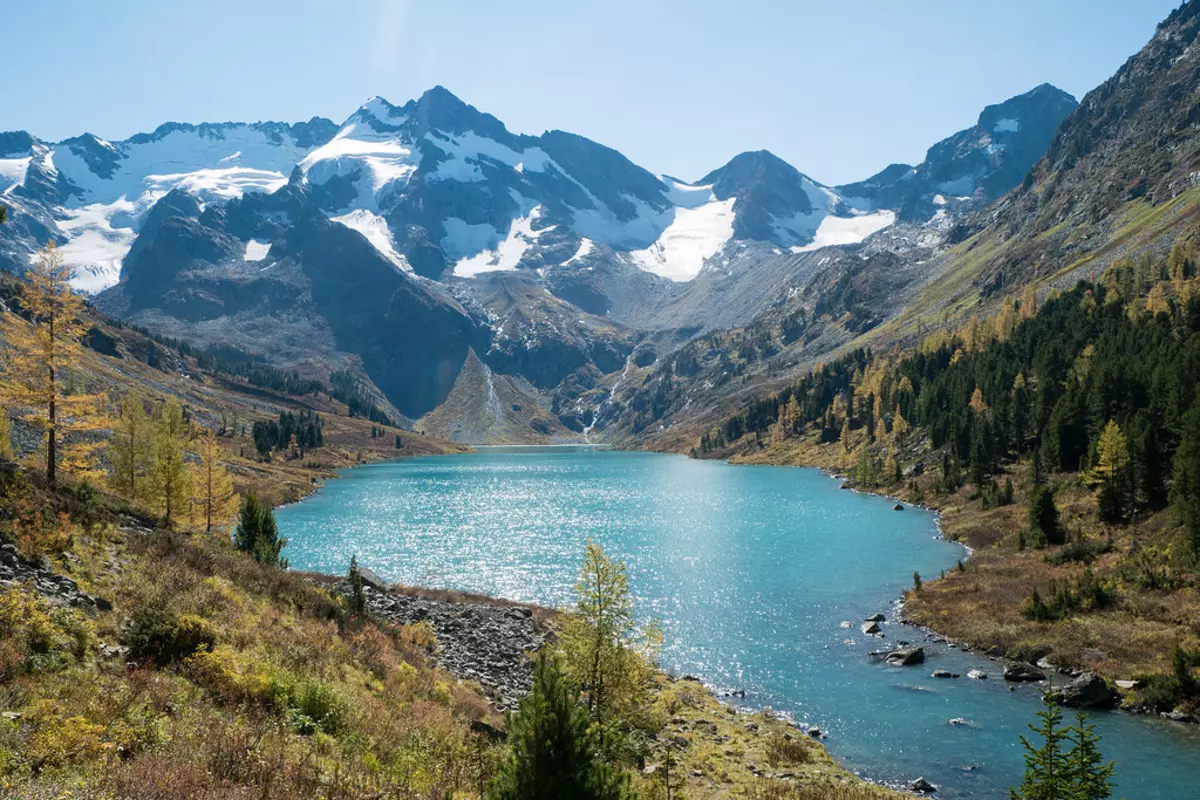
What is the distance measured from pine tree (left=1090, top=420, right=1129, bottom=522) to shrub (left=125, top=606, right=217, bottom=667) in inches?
2854

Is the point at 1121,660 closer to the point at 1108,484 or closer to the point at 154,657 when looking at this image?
the point at 1108,484

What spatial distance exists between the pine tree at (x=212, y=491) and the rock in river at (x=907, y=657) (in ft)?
191

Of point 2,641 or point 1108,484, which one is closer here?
point 2,641

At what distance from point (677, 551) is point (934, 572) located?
1117 inches

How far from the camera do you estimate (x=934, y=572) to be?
6444 cm

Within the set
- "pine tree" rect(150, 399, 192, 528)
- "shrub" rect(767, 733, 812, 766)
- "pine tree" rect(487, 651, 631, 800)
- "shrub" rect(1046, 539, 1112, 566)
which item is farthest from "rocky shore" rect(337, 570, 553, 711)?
"shrub" rect(1046, 539, 1112, 566)

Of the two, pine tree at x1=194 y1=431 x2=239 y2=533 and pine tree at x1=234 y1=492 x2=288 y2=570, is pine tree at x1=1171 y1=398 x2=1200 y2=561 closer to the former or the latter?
pine tree at x1=234 y1=492 x2=288 y2=570

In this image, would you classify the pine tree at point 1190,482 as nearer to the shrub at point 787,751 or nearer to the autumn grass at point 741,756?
the autumn grass at point 741,756

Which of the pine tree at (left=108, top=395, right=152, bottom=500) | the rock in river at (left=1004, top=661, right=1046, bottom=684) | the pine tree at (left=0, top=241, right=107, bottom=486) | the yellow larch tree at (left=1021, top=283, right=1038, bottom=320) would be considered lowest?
the rock in river at (left=1004, top=661, right=1046, bottom=684)

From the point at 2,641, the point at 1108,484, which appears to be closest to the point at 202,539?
the point at 2,641

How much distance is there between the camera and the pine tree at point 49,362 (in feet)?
101

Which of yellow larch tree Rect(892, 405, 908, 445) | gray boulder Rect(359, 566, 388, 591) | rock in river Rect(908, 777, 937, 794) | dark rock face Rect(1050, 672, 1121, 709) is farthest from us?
yellow larch tree Rect(892, 405, 908, 445)

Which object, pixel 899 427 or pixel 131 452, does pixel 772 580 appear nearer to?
pixel 131 452

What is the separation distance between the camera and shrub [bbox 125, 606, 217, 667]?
57.9ft
